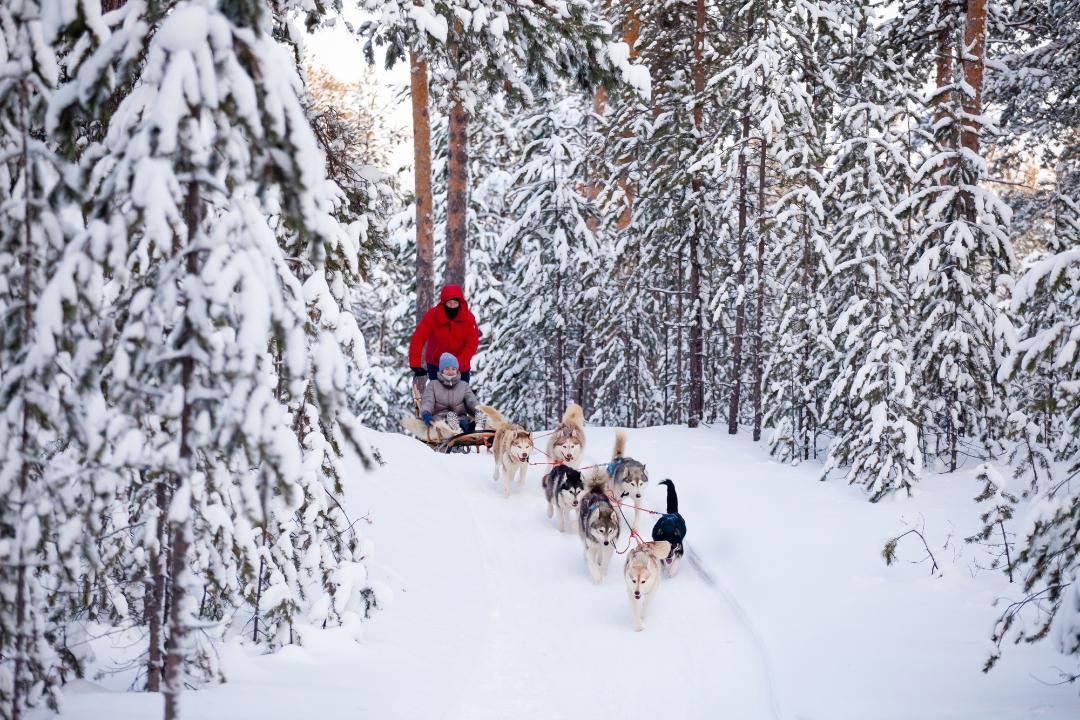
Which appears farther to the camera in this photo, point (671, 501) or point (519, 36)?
point (519, 36)

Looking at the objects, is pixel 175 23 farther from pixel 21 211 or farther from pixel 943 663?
pixel 943 663

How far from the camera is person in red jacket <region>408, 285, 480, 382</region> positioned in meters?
13.6

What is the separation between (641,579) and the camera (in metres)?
6.68

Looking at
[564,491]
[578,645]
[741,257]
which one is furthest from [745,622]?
[741,257]

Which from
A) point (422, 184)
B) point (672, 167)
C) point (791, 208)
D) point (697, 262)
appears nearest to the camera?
point (791, 208)

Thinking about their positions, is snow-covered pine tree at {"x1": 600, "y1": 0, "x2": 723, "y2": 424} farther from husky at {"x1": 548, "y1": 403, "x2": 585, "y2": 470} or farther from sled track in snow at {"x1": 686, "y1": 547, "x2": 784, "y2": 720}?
sled track in snow at {"x1": 686, "y1": 547, "x2": 784, "y2": 720}

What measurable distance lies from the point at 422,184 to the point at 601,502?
8.84m

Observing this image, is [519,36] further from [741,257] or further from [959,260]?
[741,257]

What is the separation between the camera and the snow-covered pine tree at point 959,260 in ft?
30.7

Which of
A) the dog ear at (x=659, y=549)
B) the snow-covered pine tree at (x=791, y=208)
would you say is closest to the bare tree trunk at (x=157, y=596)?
the dog ear at (x=659, y=549)

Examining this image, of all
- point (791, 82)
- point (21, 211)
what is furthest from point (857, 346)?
point (21, 211)

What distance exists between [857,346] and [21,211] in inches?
344

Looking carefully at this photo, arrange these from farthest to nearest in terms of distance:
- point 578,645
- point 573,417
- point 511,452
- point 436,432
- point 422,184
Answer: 1. point 422,184
2. point 436,432
3. point 573,417
4. point 511,452
5. point 578,645

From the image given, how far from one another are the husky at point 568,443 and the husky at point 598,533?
7.99 ft
